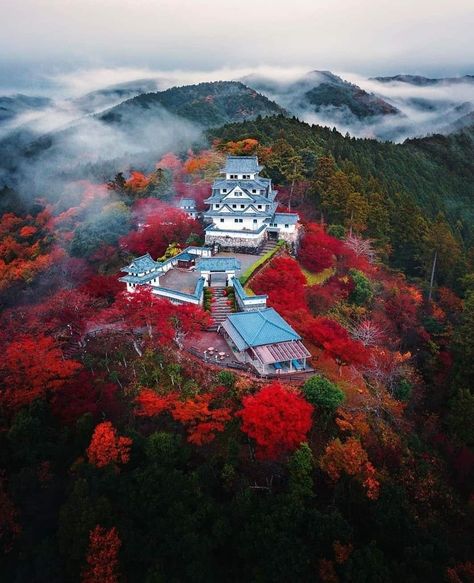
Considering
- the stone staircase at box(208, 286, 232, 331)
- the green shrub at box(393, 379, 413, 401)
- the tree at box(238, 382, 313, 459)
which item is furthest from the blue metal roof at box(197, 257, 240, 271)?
the tree at box(238, 382, 313, 459)

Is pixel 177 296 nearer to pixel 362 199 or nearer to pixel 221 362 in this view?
pixel 221 362

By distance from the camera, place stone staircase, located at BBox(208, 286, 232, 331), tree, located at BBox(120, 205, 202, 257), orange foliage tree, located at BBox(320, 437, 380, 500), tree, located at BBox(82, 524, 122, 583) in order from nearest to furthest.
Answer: tree, located at BBox(82, 524, 122, 583) < orange foliage tree, located at BBox(320, 437, 380, 500) < stone staircase, located at BBox(208, 286, 232, 331) < tree, located at BBox(120, 205, 202, 257)

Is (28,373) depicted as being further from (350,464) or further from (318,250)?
(318,250)

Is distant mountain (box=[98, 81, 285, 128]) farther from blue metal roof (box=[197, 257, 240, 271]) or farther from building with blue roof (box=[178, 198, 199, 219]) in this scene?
blue metal roof (box=[197, 257, 240, 271])

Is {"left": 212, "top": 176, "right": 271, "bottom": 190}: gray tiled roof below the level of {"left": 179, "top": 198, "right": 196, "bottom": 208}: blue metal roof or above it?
above

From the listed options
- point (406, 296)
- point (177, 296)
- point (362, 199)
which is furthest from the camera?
point (362, 199)

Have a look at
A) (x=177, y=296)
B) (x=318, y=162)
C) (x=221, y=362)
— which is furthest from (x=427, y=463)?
(x=318, y=162)
